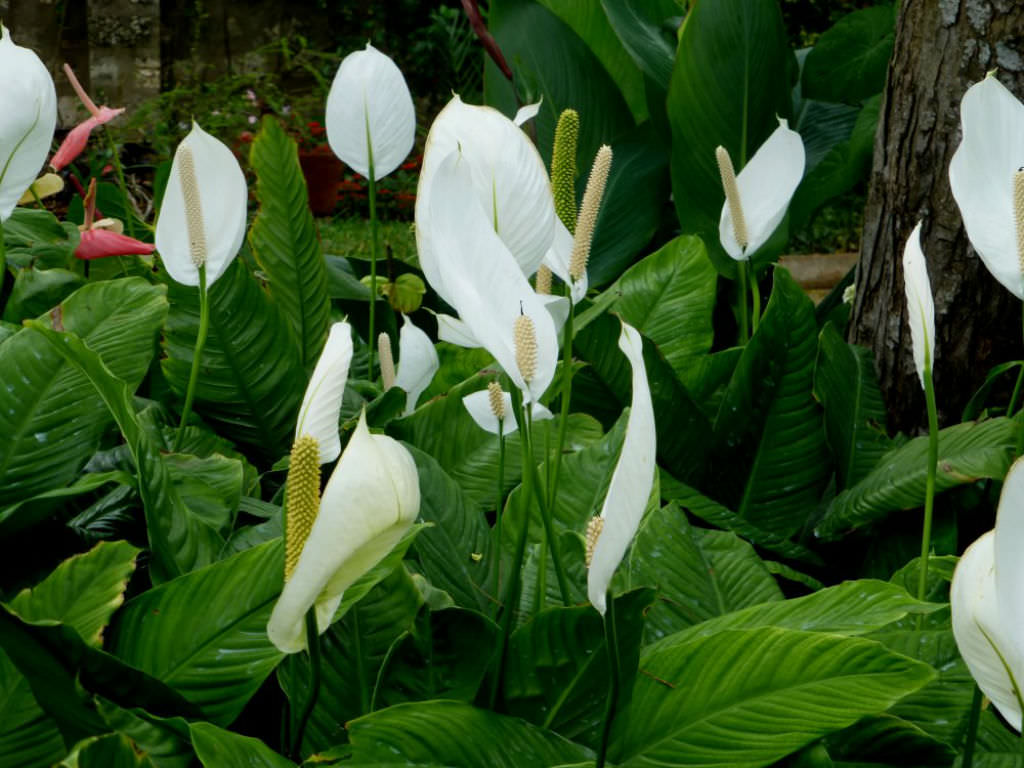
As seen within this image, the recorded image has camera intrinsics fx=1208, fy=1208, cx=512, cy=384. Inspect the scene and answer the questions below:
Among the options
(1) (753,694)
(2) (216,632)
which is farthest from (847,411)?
(2) (216,632)

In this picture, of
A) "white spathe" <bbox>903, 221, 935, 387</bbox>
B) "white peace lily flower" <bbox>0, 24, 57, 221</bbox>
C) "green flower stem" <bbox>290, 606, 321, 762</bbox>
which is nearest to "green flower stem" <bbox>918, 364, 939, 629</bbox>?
"white spathe" <bbox>903, 221, 935, 387</bbox>

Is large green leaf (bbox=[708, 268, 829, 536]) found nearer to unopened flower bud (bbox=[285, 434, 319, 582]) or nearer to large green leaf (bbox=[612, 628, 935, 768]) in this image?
large green leaf (bbox=[612, 628, 935, 768])

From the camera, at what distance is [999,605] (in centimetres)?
43

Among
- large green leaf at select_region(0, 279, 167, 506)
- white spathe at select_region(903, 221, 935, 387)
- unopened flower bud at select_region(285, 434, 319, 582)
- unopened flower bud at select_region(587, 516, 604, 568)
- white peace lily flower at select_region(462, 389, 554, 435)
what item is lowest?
large green leaf at select_region(0, 279, 167, 506)

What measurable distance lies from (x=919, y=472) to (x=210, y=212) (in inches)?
23.5

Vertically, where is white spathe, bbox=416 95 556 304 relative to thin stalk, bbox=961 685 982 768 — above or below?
above

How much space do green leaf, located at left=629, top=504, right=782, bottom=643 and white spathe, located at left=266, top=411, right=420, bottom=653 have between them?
1.28ft

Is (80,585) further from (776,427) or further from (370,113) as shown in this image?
(776,427)

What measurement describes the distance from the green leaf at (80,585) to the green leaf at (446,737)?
0.18 meters

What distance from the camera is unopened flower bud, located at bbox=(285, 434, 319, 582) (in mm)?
470

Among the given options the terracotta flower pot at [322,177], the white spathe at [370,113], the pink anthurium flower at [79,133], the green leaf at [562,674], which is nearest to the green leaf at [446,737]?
the green leaf at [562,674]

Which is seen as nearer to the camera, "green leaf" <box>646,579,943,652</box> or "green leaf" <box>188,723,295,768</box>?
"green leaf" <box>188,723,295,768</box>

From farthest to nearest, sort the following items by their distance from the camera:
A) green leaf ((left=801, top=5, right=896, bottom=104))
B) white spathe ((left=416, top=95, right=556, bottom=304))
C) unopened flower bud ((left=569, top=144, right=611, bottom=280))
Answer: green leaf ((left=801, top=5, right=896, bottom=104)), unopened flower bud ((left=569, top=144, right=611, bottom=280)), white spathe ((left=416, top=95, right=556, bottom=304))

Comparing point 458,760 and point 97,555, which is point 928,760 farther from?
point 97,555
